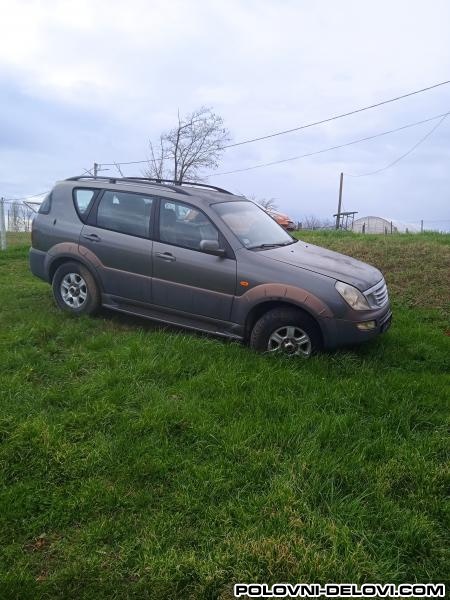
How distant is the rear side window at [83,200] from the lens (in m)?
5.99

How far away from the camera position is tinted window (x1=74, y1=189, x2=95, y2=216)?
5.99 m

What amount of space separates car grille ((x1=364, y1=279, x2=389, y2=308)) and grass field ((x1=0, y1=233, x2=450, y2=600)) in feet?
1.63

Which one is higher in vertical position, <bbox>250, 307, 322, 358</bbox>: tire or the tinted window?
the tinted window

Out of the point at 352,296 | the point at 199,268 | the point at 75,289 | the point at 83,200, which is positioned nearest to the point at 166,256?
the point at 199,268

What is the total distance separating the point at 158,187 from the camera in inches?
225

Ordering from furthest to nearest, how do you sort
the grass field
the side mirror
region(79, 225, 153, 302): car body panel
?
region(79, 225, 153, 302): car body panel < the side mirror < the grass field

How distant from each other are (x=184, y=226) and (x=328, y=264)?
1610 millimetres

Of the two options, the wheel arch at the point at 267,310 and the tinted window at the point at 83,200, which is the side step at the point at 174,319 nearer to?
the wheel arch at the point at 267,310

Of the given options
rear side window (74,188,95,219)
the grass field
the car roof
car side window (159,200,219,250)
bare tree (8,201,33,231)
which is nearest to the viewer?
the grass field

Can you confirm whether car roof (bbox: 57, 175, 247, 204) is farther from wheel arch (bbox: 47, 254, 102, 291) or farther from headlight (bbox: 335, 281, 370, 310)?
headlight (bbox: 335, 281, 370, 310)

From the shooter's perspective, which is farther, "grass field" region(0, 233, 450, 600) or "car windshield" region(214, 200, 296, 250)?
"car windshield" region(214, 200, 296, 250)

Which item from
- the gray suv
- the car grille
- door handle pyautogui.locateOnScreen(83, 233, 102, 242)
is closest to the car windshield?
the gray suv

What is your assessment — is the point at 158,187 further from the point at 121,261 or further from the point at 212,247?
the point at 212,247

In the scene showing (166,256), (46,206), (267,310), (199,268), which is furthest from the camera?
A: (46,206)
